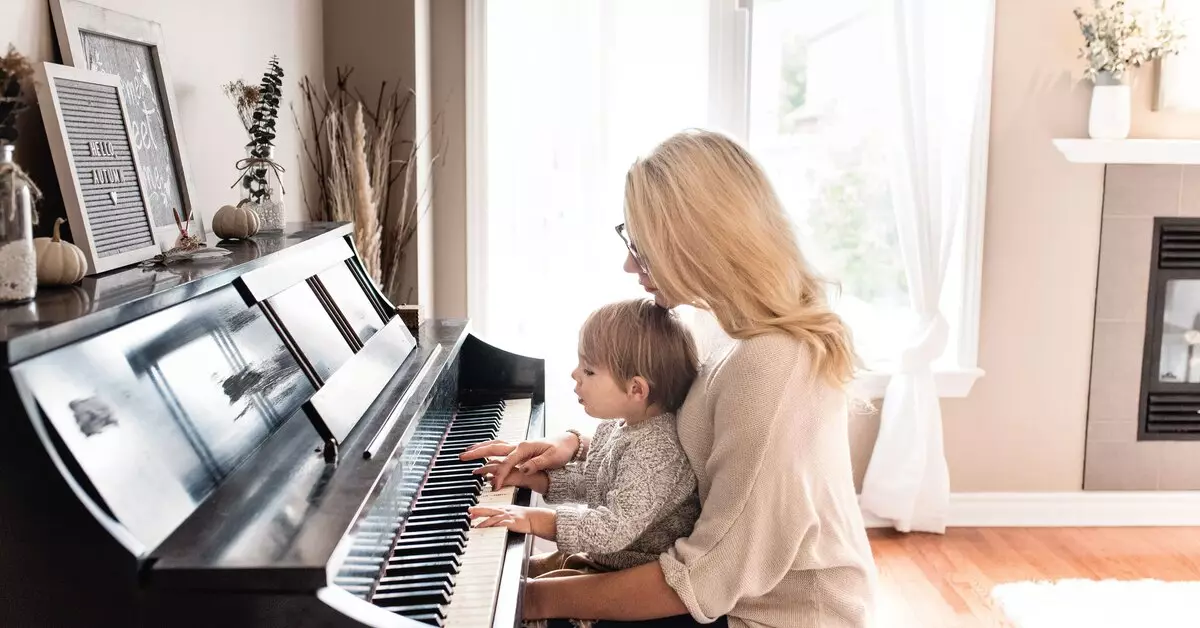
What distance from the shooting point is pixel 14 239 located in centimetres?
115

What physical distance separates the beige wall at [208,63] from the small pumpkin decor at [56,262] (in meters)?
0.24

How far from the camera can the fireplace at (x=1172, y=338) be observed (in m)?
3.97

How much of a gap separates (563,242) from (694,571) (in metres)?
2.23

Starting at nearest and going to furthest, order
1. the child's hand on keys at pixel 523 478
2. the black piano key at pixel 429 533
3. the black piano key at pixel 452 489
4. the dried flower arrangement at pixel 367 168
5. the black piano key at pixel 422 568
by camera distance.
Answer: the black piano key at pixel 422 568
the black piano key at pixel 429 533
the black piano key at pixel 452 489
the child's hand on keys at pixel 523 478
the dried flower arrangement at pixel 367 168

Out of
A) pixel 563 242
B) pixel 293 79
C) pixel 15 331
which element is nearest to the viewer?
pixel 15 331

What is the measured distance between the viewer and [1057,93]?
3.87m

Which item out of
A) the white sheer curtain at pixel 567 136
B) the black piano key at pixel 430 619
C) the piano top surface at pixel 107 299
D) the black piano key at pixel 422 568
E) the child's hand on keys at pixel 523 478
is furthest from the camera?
the white sheer curtain at pixel 567 136

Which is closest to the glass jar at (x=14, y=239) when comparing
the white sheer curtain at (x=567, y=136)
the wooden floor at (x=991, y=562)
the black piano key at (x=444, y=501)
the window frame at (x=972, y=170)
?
the black piano key at (x=444, y=501)

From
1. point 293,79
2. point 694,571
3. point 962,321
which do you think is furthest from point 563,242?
point 694,571

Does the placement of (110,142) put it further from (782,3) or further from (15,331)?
(782,3)

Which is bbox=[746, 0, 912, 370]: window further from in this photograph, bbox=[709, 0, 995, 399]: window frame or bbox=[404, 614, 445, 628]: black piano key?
bbox=[404, 614, 445, 628]: black piano key

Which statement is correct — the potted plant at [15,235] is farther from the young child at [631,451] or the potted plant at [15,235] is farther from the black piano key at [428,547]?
the young child at [631,451]

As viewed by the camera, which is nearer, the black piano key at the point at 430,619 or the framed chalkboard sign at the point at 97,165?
the black piano key at the point at 430,619

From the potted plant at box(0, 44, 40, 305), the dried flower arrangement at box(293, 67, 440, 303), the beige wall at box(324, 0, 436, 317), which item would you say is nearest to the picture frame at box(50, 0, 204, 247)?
the potted plant at box(0, 44, 40, 305)
